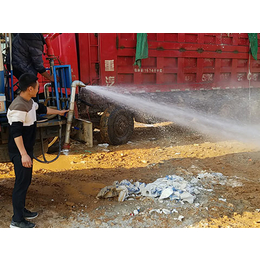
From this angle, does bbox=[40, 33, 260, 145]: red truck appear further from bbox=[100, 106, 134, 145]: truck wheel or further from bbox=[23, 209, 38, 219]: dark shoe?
bbox=[23, 209, 38, 219]: dark shoe

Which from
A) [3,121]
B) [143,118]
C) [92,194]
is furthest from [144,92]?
[3,121]

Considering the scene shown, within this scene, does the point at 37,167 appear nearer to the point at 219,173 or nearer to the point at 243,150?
the point at 219,173

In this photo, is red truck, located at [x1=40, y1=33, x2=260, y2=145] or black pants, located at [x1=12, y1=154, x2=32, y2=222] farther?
red truck, located at [x1=40, y1=33, x2=260, y2=145]

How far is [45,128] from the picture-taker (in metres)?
3.66

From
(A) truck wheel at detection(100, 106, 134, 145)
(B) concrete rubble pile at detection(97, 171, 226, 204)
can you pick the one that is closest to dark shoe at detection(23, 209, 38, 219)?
(B) concrete rubble pile at detection(97, 171, 226, 204)

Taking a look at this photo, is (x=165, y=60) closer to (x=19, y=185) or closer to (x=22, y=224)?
(x=19, y=185)

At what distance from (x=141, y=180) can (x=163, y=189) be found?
28.1 inches

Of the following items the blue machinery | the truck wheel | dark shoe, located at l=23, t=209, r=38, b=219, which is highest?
the blue machinery

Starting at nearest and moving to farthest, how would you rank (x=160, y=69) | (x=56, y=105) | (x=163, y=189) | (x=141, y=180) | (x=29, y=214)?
(x=29, y=214), (x=163, y=189), (x=56, y=105), (x=141, y=180), (x=160, y=69)

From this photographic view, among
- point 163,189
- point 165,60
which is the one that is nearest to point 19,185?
point 163,189

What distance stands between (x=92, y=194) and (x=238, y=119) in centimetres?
708

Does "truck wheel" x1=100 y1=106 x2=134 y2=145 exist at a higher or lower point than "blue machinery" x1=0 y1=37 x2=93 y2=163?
lower

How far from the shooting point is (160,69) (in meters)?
7.23

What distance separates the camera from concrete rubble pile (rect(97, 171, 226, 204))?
3688 millimetres
